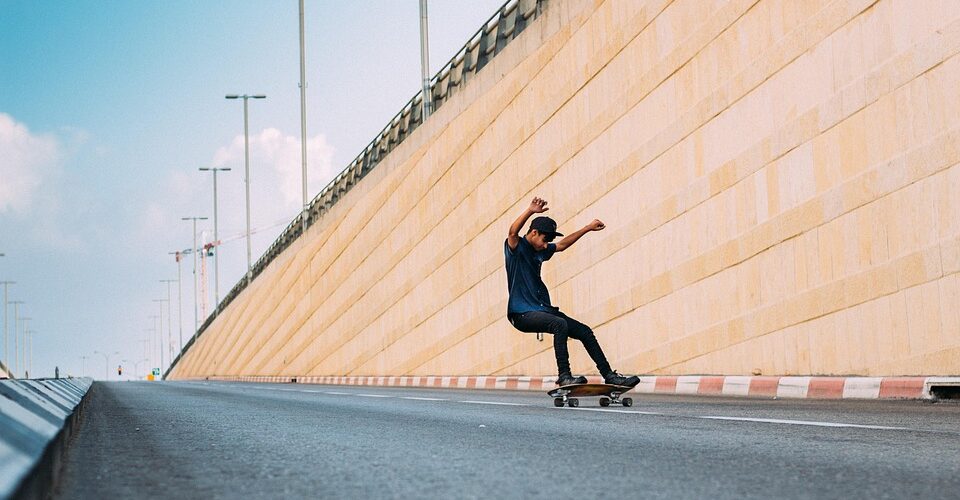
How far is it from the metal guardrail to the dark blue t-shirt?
14.5 meters

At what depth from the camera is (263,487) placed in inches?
195

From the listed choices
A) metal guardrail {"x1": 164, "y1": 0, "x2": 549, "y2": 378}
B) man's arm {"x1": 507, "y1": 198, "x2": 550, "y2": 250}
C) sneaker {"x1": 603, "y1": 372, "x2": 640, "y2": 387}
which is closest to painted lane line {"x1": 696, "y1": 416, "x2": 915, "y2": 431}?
sneaker {"x1": 603, "y1": 372, "x2": 640, "y2": 387}

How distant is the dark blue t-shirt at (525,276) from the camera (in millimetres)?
11453

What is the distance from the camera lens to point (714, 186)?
1784 cm

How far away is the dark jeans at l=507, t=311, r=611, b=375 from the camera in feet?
36.8

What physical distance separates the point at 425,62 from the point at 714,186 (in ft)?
63.8

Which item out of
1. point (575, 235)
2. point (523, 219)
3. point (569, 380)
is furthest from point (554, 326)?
point (523, 219)

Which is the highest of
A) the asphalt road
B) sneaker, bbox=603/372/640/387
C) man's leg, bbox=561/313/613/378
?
man's leg, bbox=561/313/613/378

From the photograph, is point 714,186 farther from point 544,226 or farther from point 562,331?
point 562,331

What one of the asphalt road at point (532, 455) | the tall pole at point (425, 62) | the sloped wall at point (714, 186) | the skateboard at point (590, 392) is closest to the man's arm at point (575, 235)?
the skateboard at point (590, 392)

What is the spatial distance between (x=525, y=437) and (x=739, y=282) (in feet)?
33.1

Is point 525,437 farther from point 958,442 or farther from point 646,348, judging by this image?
point 646,348

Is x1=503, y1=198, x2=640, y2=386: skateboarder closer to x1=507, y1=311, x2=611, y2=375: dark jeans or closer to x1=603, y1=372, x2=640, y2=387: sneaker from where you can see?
x1=507, y1=311, x2=611, y2=375: dark jeans

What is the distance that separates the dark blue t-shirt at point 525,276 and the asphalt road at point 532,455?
155 cm
